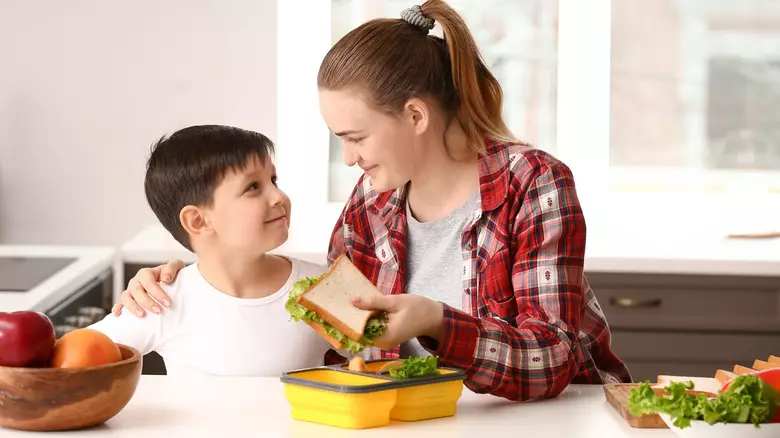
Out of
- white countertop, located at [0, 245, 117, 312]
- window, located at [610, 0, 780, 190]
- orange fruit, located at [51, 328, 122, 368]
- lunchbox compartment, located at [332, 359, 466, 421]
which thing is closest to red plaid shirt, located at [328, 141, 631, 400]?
lunchbox compartment, located at [332, 359, 466, 421]

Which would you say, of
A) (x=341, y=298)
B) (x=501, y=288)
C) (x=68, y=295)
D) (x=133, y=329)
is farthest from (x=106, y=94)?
(x=341, y=298)

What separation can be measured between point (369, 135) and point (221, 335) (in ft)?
1.46

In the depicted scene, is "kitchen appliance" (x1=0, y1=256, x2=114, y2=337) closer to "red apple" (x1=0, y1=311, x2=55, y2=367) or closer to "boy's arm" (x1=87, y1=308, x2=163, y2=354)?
"boy's arm" (x1=87, y1=308, x2=163, y2=354)

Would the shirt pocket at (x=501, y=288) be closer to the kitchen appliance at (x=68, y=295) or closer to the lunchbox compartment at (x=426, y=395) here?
the lunchbox compartment at (x=426, y=395)

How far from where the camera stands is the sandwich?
4.91ft

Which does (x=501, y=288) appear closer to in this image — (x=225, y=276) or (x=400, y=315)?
(x=400, y=315)

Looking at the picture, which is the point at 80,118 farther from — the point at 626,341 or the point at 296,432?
the point at 296,432

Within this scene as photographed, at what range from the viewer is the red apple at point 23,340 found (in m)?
1.36

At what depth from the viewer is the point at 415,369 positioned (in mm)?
1498

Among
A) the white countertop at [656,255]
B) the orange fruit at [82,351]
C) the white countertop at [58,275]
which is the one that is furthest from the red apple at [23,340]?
the white countertop at [656,255]

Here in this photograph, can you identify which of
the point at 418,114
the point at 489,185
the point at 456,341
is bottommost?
the point at 456,341

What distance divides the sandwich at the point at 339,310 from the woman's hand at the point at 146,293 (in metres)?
0.44

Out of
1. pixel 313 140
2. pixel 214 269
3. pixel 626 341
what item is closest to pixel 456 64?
pixel 214 269

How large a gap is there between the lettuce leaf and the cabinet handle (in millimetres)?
1677
